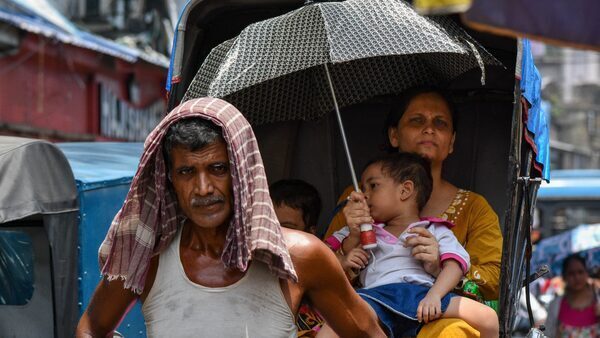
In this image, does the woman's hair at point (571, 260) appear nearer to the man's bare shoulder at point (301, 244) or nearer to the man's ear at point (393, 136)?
the man's ear at point (393, 136)

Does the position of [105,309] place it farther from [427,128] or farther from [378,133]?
[378,133]

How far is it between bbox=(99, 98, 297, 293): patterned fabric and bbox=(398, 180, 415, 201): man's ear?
4.16 ft

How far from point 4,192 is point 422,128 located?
2.33 m

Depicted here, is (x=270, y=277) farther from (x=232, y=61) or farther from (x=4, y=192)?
(x=4, y=192)

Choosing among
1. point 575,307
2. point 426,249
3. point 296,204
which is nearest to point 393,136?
point 296,204

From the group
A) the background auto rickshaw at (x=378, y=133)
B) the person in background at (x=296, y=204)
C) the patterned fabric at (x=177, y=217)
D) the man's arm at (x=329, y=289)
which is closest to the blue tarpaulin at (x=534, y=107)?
the background auto rickshaw at (x=378, y=133)

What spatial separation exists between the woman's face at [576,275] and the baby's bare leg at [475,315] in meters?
6.53

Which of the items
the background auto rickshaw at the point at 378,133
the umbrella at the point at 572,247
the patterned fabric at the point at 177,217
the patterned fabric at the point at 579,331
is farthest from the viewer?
the umbrella at the point at 572,247

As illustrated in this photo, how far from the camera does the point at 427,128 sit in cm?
491

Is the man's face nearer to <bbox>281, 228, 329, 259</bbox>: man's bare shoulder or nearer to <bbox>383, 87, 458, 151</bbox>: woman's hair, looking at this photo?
<bbox>281, 228, 329, 259</bbox>: man's bare shoulder

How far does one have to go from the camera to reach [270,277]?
3328 millimetres

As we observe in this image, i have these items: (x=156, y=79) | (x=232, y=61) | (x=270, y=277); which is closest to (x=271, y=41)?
(x=232, y=61)

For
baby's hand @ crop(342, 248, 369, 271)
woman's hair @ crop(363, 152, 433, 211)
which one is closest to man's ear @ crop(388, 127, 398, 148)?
woman's hair @ crop(363, 152, 433, 211)

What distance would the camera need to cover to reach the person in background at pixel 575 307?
33.3 feet
